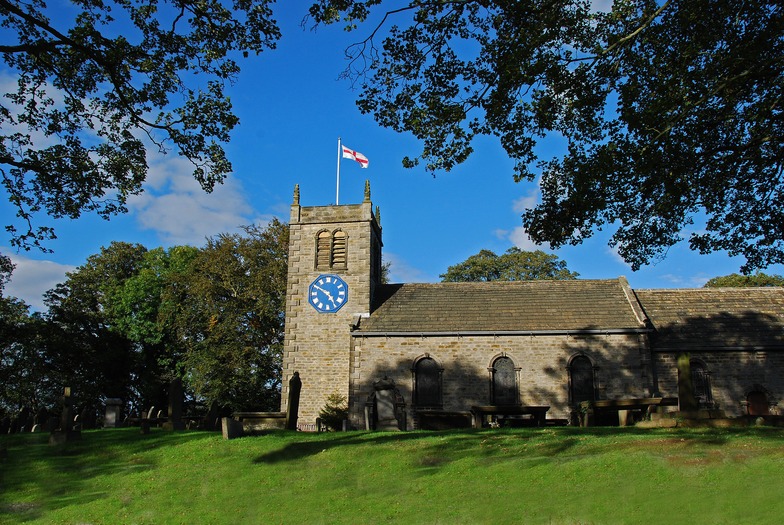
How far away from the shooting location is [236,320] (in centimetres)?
3691

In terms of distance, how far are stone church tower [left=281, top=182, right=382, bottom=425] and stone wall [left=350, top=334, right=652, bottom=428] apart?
139 cm

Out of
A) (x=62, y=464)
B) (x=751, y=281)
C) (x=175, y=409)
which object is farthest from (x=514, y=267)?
(x=62, y=464)

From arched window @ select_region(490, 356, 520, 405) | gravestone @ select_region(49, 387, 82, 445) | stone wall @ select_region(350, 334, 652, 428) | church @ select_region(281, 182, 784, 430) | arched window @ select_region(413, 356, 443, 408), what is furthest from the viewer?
arched window @ select_region(413, 356, 443, 408)

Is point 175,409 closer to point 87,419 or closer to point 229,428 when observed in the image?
point 87,419

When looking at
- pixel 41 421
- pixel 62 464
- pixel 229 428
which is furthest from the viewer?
pixel 41 421

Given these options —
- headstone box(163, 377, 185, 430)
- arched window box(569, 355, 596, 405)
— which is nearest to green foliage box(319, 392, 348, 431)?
headstone box(163, 377, 185, 430)

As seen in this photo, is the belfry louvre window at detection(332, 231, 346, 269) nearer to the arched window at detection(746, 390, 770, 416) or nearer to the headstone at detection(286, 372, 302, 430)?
the headstone at detection(286, 372, 302, 430)

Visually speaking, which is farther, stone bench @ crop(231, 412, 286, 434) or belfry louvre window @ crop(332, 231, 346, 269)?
belfry louvre window @ crop(332, 231, 346, 269)

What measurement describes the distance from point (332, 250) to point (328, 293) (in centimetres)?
213

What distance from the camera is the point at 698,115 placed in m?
14.2

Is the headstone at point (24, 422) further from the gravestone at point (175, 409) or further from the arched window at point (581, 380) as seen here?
the arched window at point (581, 380)

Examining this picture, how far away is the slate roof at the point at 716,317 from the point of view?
26078 millimetres

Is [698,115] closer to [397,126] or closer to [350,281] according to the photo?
[397,126]

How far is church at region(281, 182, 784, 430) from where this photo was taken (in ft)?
84.7
